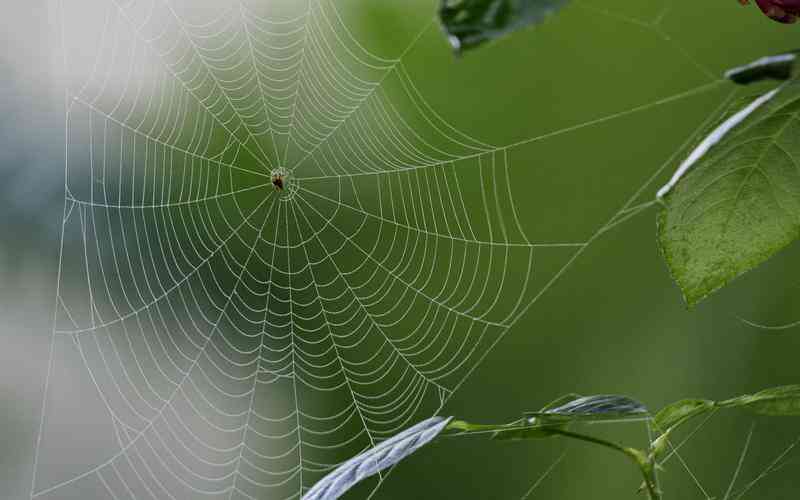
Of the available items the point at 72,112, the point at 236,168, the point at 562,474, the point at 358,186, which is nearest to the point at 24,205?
the point at 72,112

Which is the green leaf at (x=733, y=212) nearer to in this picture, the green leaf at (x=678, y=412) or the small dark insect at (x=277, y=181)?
the green leaf at (x=678, y=412)

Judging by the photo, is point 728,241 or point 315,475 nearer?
point 728,241

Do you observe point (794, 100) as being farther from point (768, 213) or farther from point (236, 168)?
point (236, 168)

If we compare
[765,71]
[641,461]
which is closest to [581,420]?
[641,461]

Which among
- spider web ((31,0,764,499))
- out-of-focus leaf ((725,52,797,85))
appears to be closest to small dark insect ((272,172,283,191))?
spider web ((31,0,764,499))

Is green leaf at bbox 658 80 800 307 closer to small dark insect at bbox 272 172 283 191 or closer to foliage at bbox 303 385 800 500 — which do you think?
foliage at bbox 303 385 800 500

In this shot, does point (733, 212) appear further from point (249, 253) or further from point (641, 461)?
point (249, 253)
